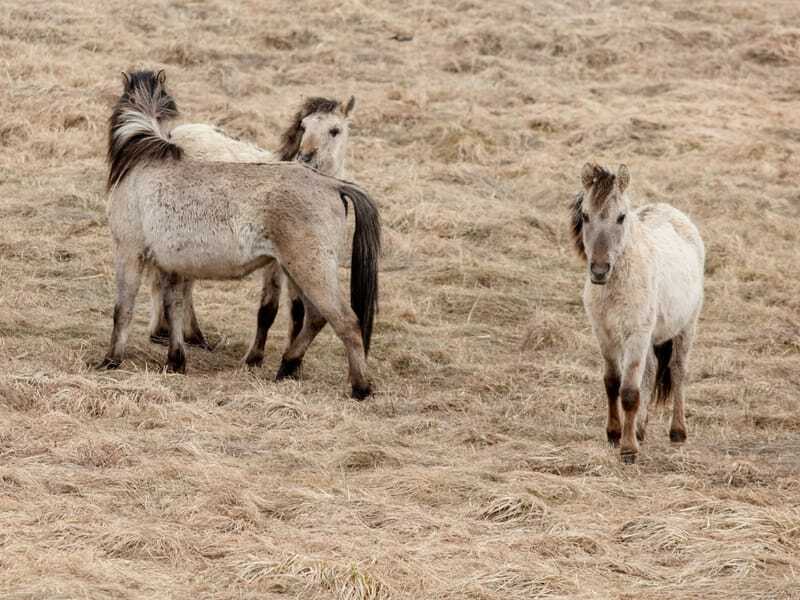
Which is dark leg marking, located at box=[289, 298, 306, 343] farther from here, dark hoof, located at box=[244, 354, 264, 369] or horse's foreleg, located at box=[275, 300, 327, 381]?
horse's foreleg, located at box=[275, 300, 327, 381]

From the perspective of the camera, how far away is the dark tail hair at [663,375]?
8055 mm

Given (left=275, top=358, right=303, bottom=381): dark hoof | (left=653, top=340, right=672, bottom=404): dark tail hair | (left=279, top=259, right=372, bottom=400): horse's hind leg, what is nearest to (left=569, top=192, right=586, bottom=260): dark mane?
(left=653, top=340, right=672, bottom=404): dark tail hair

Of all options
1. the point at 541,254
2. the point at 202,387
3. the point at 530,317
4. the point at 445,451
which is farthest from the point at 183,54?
the point at 445,451

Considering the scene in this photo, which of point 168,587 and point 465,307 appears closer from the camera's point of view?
point 168,587

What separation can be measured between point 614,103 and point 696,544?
11354mm

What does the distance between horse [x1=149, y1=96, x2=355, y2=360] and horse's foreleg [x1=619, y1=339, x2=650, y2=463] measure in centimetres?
288

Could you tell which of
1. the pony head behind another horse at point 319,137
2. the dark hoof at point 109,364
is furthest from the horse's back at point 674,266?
the dark hoof at point 109,364

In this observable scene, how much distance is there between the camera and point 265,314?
30.6ft

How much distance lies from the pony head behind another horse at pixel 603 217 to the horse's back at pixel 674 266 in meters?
0.41

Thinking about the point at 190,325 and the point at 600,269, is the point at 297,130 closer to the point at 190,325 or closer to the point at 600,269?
the point at 190,325

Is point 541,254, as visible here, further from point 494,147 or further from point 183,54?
point 183,54

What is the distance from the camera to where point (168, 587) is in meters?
5.12

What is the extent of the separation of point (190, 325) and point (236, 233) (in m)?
1.40

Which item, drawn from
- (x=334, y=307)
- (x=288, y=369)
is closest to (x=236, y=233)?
(x=334, y=307)
